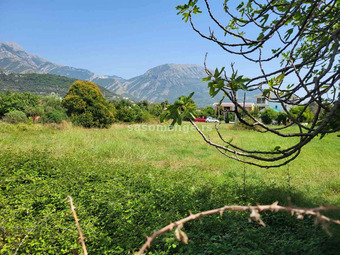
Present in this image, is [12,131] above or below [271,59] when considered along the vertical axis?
below

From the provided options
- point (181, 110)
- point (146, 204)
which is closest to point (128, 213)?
point (146, 204)

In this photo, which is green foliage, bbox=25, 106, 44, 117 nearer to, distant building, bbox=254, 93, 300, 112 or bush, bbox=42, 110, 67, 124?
bush, bbox=42, 110, 67, 124

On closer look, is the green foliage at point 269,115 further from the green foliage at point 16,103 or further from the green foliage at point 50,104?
the green foliage at point 16,103

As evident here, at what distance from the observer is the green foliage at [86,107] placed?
1348 cm

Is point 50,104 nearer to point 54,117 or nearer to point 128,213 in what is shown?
point 54,117

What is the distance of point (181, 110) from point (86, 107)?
1354 cm

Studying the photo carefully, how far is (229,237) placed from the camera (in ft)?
8.36

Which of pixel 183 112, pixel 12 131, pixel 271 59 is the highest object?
pixel 271 59

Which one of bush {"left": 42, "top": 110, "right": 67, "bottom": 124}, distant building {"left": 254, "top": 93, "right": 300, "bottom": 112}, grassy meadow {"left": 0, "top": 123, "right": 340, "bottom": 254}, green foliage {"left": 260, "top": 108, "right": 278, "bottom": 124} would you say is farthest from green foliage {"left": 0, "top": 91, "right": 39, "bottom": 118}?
green foliage {"left": 260, "top": 108, "right": 278, "bottom": 124}

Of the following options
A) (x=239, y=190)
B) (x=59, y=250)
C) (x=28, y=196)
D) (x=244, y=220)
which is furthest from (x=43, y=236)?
(x=239, y=190)

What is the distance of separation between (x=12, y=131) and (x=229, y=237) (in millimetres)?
10987

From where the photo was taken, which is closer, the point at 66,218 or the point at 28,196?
the point at 66,218

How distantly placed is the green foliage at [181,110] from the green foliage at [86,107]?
12.8 meters

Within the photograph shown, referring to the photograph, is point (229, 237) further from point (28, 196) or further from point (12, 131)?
point (12, 131)
